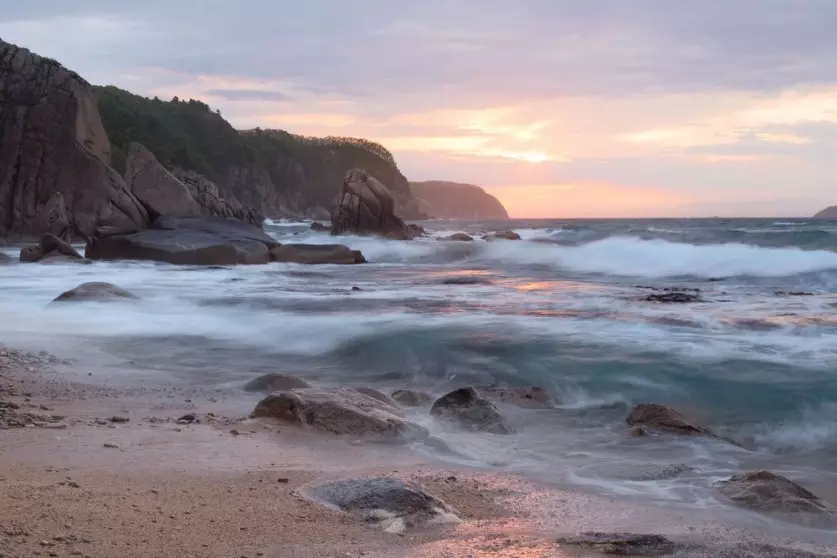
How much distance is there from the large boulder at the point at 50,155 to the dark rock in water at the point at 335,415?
885 inches

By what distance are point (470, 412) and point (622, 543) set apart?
2578 mm

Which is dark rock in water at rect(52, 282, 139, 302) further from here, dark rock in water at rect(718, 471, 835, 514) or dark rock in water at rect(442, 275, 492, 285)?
dark rock in water at rect(718, 471, 835, 514)

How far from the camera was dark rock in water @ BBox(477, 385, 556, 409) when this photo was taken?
6.57 meters

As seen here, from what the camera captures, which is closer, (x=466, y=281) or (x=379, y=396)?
(x=379, y=396)

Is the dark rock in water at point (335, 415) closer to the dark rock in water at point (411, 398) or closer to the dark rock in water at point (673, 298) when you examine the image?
the dark rock in water at point (411, 398)

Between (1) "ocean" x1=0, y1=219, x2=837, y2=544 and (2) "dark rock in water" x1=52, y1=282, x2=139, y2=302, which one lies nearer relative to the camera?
(1) "ocean" x1=0, y1=219, x2=837, y2=544

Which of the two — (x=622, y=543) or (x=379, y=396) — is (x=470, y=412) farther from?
(x=622, y=543)

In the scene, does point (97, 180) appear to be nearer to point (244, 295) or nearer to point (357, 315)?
point (244, 295)

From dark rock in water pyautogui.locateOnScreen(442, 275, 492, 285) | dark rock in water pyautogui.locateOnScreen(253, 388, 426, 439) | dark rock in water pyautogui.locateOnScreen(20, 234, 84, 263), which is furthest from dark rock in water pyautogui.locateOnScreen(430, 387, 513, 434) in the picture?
dark rock in water pyautogui.locateOnScreen(20, 234, 84, 263)

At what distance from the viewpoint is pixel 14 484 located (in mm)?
3318

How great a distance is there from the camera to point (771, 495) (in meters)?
4.10

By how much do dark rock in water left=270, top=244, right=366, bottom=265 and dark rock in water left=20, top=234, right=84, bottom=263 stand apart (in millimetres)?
5691

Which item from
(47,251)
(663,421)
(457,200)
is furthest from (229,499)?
(457,200)

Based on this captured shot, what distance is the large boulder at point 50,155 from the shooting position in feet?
89.9
